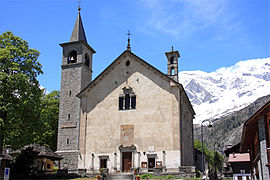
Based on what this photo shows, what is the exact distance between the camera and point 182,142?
35.1m

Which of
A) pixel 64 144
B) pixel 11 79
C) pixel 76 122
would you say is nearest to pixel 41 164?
pixel 64 144

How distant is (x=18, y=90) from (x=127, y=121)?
12.6 metres

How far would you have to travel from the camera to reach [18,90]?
2955cm

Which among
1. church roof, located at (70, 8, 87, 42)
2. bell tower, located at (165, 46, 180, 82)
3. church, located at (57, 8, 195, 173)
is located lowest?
church, located at (57, 8, 195, 173)

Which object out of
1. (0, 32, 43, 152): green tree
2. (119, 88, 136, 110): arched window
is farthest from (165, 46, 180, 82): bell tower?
(0, 32, 43, 152): green tree

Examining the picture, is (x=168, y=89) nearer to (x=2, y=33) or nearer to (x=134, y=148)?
(x=134, y=148)

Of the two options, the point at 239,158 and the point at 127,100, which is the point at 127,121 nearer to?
the point at 127,100

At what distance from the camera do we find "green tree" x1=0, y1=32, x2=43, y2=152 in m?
28.7

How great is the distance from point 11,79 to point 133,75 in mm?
14100

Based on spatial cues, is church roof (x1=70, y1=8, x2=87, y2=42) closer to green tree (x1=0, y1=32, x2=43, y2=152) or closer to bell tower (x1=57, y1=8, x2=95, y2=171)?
bell tower (x1=57, y1=8, x2=95, y2=171)

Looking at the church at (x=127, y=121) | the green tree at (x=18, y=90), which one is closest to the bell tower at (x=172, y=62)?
the church at (x=127, y=121)

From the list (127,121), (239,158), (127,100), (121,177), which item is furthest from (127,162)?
(239,158)

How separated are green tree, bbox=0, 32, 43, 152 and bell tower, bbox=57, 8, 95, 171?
847 centimetres

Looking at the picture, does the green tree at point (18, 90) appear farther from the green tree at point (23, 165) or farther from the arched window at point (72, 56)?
the arched window at point (72, 56)
